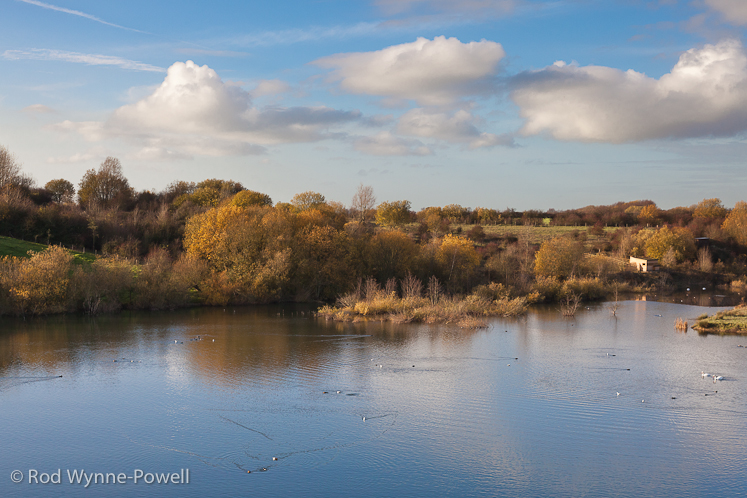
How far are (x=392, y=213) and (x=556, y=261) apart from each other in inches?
1791

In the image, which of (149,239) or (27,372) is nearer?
(27,372)

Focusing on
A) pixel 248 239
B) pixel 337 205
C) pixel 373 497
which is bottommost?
pixel 373 497

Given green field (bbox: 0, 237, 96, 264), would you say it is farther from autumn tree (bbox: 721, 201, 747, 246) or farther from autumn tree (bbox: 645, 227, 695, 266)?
autumn tree (bbox: 721, 201, 747, 246)

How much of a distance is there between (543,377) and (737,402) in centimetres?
656

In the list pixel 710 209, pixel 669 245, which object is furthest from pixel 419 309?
pixel 710 209

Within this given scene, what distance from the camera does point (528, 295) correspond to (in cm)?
4972

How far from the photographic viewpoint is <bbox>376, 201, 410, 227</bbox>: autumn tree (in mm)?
100250

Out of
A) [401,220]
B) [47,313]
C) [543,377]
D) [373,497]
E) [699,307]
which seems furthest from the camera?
[401,220]

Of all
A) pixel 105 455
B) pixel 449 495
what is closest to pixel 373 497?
pixel 449 495

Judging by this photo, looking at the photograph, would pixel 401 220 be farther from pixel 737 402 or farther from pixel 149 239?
pixel 737 402

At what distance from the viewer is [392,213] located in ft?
330

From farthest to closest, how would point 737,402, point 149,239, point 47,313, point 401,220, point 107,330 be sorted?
point 401,220 < point 149,239 < point 47,313 < point 107,330 < point 737,402

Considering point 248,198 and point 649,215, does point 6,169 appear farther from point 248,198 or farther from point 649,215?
point 649,215

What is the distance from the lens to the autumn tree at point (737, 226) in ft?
287
